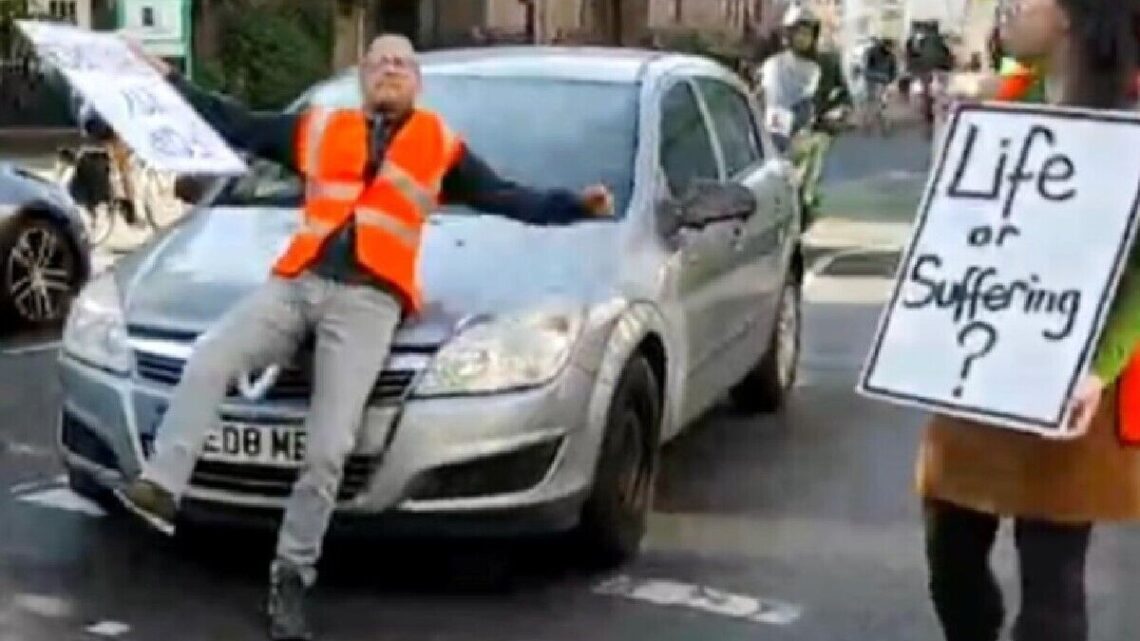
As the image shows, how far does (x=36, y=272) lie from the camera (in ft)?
39.5

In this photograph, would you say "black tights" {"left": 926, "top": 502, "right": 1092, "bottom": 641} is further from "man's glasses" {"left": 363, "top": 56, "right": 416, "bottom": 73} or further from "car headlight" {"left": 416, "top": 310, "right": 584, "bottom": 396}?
"man's glasses" {"left": 363, "top": 56, "right": 416, "bottom": 73}

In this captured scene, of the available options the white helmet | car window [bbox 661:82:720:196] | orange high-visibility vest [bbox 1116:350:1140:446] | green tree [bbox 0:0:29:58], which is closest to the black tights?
orange high-visibility vest [bbox 1116:350:1140:446]

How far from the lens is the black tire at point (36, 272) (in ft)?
38.8

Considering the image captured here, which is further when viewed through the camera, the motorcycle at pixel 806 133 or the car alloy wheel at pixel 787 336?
the motorcycle at pixel 806 133

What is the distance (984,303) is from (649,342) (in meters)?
2.90

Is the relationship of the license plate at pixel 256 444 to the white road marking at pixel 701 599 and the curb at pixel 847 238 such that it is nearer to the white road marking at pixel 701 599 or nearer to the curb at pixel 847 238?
the white road marking at pixel 701 599

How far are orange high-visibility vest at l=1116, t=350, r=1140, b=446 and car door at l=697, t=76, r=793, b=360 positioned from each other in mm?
3856

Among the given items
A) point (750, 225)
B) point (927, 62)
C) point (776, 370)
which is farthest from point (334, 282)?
point (927, 62)

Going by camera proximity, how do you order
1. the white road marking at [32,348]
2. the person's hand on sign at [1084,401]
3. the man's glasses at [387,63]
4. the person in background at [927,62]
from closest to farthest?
the person's hand on sign at [1084,401] → the man's glasses at [387,63] → the white road marking at [32,348] → the person in background at [927,62]

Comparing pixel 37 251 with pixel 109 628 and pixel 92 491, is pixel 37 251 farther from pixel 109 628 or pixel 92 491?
pixel 109 628

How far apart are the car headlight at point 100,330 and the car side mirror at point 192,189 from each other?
0.62 metres

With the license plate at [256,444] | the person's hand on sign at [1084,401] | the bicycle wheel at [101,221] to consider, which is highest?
the person's hand on sign at [1084,401]

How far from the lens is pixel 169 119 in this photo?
671cm

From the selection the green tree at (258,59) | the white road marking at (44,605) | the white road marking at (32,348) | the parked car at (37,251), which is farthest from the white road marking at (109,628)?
the green tree at (258,59)
